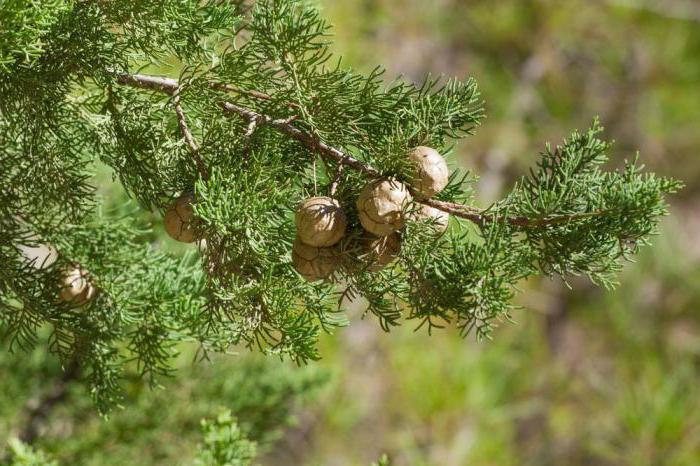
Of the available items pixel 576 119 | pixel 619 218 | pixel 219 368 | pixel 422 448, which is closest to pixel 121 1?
pixel 619 218

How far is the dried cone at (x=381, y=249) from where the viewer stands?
1.50ft

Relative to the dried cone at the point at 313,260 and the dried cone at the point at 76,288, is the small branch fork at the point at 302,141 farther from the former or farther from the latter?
the dried cone at the point at 76,288

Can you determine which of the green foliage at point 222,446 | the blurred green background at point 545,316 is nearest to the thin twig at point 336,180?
the green foliage at point 222,446

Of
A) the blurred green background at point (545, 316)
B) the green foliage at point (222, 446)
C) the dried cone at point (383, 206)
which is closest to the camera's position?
the dried cone at point (383, 206)

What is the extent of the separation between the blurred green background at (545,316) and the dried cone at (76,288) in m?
1.31

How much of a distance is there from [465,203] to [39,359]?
2.26 ft

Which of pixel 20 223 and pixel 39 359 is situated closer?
pixel 20 223

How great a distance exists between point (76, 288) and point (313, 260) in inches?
7.8

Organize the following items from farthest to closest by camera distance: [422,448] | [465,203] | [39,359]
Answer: [422,448], [39,359], [465,203]

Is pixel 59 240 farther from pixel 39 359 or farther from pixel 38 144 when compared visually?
pixel 39 359

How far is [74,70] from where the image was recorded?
48 centimetres

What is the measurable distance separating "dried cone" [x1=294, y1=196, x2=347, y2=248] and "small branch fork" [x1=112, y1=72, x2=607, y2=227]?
0.08 ft

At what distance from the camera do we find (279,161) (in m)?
0.44

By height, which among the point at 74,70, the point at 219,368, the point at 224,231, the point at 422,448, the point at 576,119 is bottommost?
the point at 224,231
